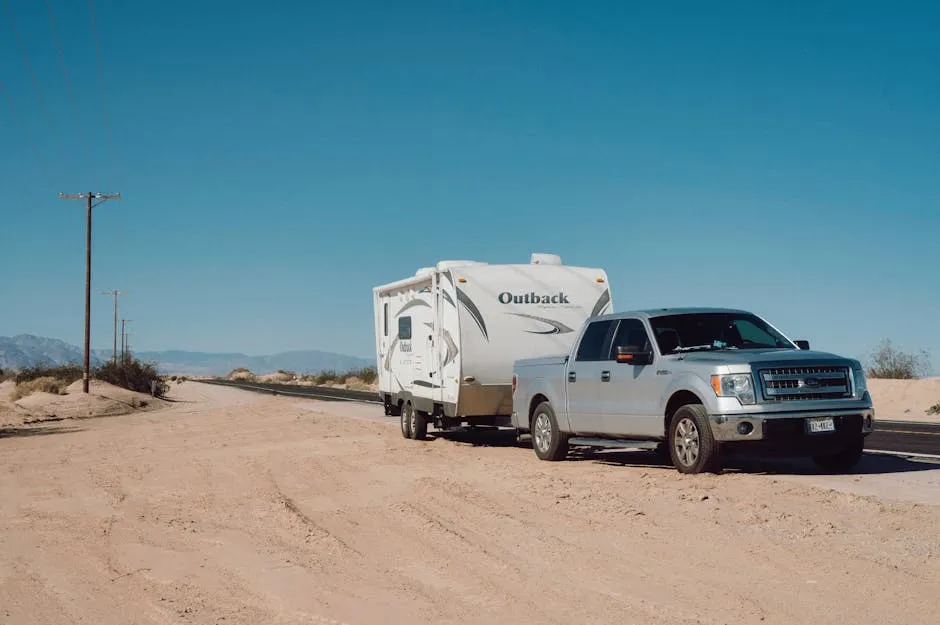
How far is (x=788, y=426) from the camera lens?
1165 cm

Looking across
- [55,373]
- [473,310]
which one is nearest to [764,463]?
[473,310]

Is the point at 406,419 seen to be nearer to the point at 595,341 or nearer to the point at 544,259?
the point at 544,259

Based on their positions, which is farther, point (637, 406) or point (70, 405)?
point (70, 405)

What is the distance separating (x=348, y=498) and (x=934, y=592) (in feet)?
22.2

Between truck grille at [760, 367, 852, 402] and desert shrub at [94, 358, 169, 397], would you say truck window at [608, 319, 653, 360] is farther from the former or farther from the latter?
desert shrub at [94, 358, 169, 397]

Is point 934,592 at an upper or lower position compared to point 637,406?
lower

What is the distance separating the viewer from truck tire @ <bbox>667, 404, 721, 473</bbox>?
39.2 ft

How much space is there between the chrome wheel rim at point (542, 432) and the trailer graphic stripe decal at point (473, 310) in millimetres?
2697

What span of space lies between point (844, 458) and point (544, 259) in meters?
7.74

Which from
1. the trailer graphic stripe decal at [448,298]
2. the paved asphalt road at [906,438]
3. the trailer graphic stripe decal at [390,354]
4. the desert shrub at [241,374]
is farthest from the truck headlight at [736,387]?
the desert shrub at [241,374]

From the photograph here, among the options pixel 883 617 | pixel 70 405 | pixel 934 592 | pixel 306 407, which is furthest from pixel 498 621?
pixel 70 405

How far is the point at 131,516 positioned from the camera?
10883mm

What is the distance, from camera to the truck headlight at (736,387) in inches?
463

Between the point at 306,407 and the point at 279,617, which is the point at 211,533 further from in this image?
the point at 306,407
